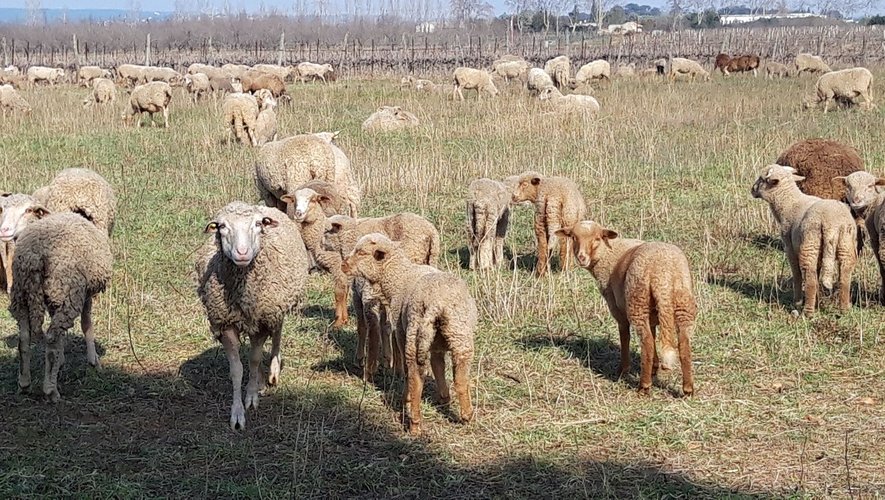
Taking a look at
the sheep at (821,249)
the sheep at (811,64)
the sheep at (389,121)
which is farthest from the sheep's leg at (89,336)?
the sheep at (811,64)

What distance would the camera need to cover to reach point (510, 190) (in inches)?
385

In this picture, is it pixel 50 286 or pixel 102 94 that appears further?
pixel 102 94

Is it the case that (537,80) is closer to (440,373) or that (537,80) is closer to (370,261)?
(370,261)

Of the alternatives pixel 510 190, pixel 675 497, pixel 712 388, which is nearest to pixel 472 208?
pixel 510 190

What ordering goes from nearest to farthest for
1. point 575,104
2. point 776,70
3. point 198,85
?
point 575,104, point 198,85, point 776,70

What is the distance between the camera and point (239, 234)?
5.90 m

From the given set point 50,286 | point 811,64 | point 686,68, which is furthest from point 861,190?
point 686,68

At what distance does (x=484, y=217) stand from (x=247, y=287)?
3.68 m

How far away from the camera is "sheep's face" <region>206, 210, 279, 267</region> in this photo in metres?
5.84

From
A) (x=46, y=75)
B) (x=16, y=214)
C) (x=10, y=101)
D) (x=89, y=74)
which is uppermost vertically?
(x=16, y=214)

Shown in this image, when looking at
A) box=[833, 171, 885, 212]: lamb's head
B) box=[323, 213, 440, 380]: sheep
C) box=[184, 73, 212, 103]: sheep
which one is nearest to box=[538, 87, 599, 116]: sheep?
box=[833, 171, 885, 212]: lamb's head

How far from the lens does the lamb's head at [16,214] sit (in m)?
7.40

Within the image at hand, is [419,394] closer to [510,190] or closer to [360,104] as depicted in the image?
[510,190]

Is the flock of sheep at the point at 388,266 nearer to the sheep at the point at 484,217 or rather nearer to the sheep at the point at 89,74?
the sheep at the point at 484,217
